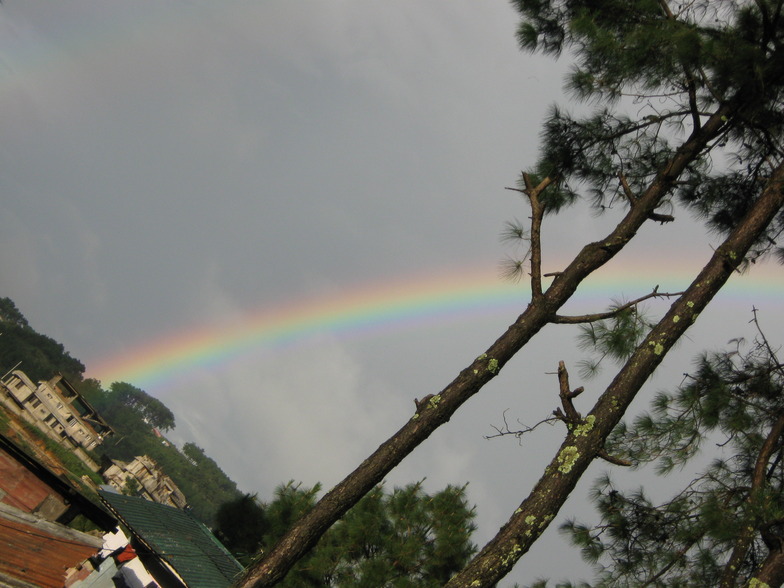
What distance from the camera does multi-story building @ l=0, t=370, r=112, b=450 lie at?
60.7 metres

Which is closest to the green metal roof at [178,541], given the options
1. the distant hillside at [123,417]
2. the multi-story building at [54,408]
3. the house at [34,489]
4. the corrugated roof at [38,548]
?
the house at [34,489]

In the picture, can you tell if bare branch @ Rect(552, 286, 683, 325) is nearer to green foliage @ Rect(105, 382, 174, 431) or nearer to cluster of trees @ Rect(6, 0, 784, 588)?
cluster of trees @ Rect(6, 0, 784, 588)

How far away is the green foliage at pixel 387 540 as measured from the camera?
12820 millimetres

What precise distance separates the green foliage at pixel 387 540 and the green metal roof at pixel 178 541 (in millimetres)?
1619

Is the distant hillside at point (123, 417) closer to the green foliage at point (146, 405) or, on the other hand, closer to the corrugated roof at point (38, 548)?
the green foliage at point (146, 405)

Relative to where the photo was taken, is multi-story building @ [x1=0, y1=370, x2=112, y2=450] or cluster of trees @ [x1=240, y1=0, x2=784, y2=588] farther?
multi-story building @ [x1=0, y1=370, x2=112, y2=450]

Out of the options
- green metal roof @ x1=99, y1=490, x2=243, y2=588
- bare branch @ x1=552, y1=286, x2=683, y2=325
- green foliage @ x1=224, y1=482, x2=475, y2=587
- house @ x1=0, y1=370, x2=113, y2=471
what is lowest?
house @ x1=0, y1=370, x2=113, y2=471

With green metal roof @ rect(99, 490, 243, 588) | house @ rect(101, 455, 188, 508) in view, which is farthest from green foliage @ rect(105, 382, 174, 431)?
green metal roof @ rect(99, 490, 243, 588)

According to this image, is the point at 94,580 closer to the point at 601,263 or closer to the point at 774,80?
the point at 601,263

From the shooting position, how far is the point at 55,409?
64.7 m

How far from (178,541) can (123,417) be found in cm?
10518

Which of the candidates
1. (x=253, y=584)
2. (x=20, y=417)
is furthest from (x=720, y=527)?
(x=20, y=417)

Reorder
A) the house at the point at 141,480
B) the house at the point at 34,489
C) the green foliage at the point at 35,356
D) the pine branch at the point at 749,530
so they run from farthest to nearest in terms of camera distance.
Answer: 1. the green foliage at the point at 35,356
2. the house at the point at 141,480
3. the house at the point at 34,489
4. the pine branch at the point at 749,530

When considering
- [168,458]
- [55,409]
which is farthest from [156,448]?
[55,409]
